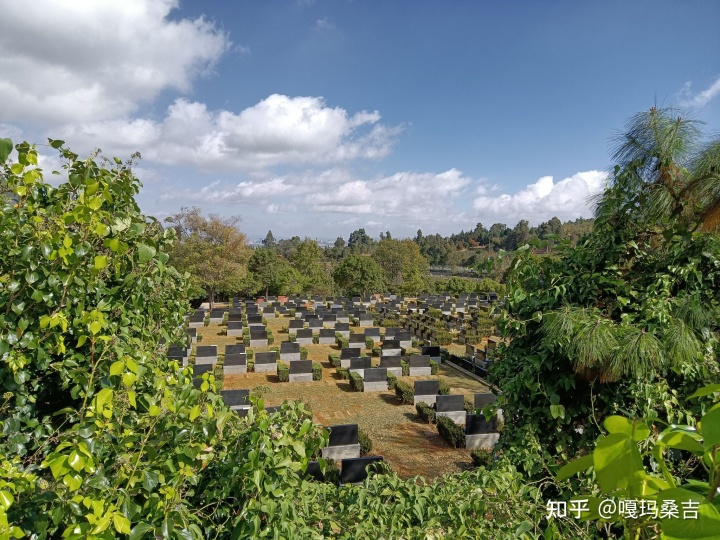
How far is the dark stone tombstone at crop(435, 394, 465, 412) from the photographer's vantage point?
1084cm

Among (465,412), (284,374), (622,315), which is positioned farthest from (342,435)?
(622,315)

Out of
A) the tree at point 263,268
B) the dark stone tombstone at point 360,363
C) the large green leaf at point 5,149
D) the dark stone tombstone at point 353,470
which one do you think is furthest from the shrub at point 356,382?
the tree at point 263,268

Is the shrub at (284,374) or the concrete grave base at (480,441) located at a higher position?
the shrub at (284,374)

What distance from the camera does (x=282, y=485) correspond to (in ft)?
5.50

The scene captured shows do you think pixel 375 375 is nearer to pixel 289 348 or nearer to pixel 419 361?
pixel 419 361

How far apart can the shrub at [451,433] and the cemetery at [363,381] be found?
0.38 feet

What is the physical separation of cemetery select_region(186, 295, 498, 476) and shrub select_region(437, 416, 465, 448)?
0.38 feet

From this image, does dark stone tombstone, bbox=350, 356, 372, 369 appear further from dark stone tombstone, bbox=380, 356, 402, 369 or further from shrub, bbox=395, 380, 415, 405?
shrub, bbox=395, 380, 415, 405

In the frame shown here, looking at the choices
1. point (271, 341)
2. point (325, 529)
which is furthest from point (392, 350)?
point (325, 529)

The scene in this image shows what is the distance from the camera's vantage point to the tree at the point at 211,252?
96.0 feet

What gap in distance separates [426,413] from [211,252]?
23758 millimetres

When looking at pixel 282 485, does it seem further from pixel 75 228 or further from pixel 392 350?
pixel 392 350

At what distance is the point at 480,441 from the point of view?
31.0ft

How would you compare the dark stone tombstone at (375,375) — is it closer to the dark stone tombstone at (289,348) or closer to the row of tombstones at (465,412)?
the row of tombstones at (465,412)
